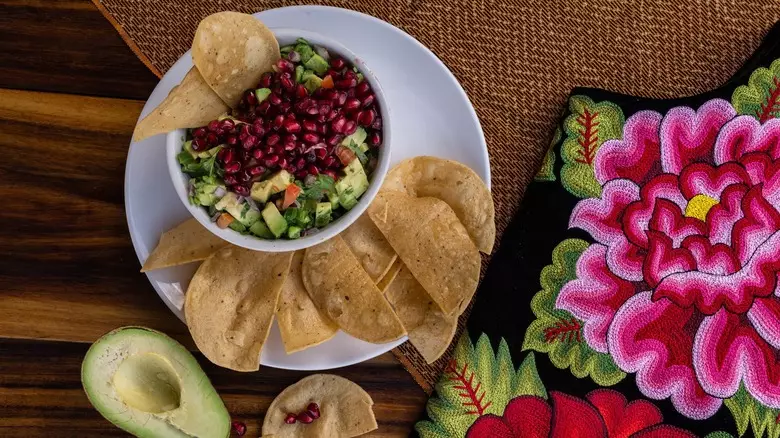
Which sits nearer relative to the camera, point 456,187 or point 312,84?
point 312,84

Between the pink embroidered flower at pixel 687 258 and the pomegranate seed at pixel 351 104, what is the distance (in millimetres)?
594

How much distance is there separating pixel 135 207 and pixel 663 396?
1.15 metres

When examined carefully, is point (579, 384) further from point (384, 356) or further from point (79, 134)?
point (79, 134)

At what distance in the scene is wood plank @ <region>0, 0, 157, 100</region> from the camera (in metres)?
1.57

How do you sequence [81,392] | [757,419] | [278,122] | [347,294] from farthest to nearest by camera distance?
1. [81,392]
2. [757,419]
3. [347,294]
4. [278,122]

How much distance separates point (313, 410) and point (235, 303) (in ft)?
1.00

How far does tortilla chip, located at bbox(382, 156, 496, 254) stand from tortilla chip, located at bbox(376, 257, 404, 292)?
0.47ft

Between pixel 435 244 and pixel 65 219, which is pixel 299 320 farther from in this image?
pixel 65 219

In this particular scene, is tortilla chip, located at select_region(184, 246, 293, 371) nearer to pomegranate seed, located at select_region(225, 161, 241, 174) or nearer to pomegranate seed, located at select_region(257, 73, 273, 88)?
pomegranate seed, located at select_region(225, 161, 241, 174)

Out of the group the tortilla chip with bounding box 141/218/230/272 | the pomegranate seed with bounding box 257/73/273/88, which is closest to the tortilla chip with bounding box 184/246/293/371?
the tortilla chip with bounding box 141/218/230/272

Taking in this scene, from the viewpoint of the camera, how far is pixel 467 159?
1.36 m

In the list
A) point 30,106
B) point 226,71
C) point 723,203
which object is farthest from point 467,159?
point 30,106

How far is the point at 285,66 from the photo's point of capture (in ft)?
3.91

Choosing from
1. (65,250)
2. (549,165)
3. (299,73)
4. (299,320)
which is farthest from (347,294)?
(65,250)
